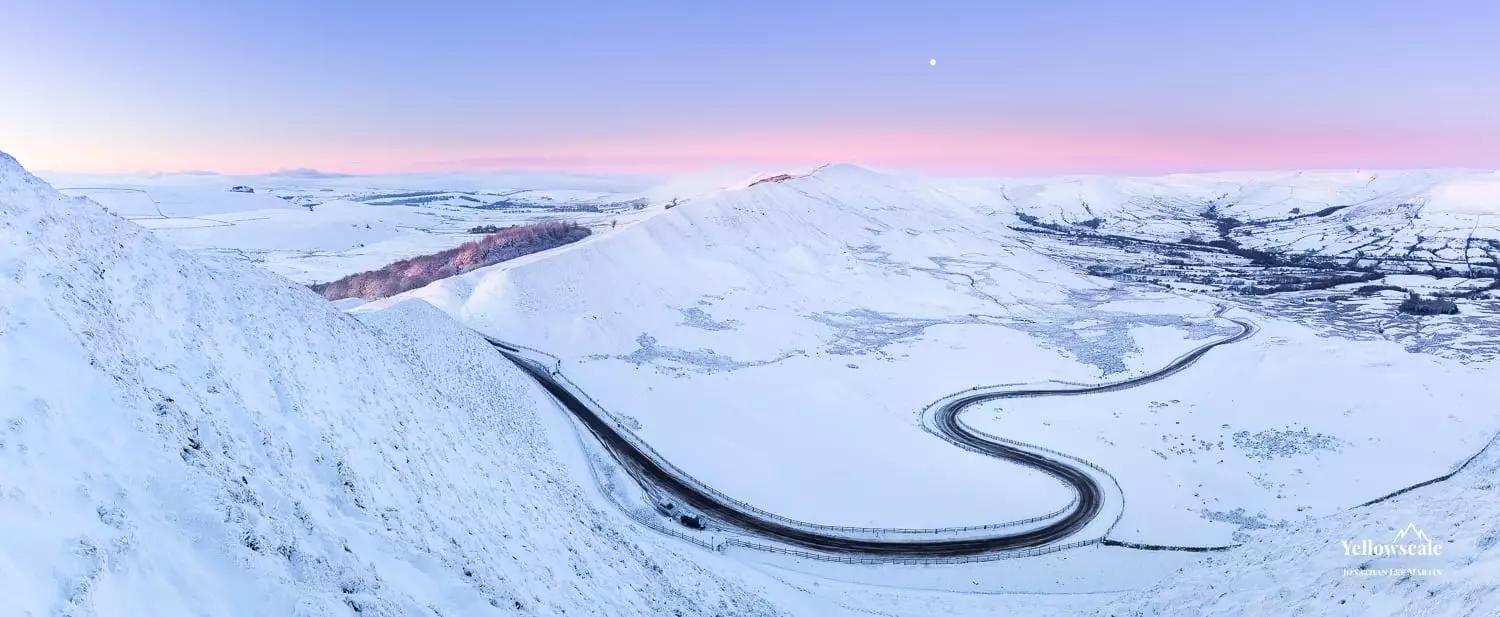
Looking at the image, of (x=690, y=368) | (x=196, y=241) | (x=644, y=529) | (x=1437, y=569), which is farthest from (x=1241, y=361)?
(x=196, y=241)

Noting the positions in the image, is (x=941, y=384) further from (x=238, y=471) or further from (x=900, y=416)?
(x=238, y=471)

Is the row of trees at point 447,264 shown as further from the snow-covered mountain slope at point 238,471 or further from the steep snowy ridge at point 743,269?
the snow-covered mountain slope at point 238,471

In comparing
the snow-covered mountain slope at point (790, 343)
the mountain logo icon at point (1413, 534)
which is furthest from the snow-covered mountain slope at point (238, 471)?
the mountain logo icon at point (1413, 534)

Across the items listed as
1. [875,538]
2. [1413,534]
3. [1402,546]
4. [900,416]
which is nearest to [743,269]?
[900,416]

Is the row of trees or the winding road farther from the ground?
the row of trees

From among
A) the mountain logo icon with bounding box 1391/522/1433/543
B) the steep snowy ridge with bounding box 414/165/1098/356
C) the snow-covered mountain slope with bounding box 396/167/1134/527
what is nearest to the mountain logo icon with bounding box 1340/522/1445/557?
the mountain logo icon with bounding box 1391/522/1433/543

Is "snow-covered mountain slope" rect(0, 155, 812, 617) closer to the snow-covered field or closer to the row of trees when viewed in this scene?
the snow-covered field
